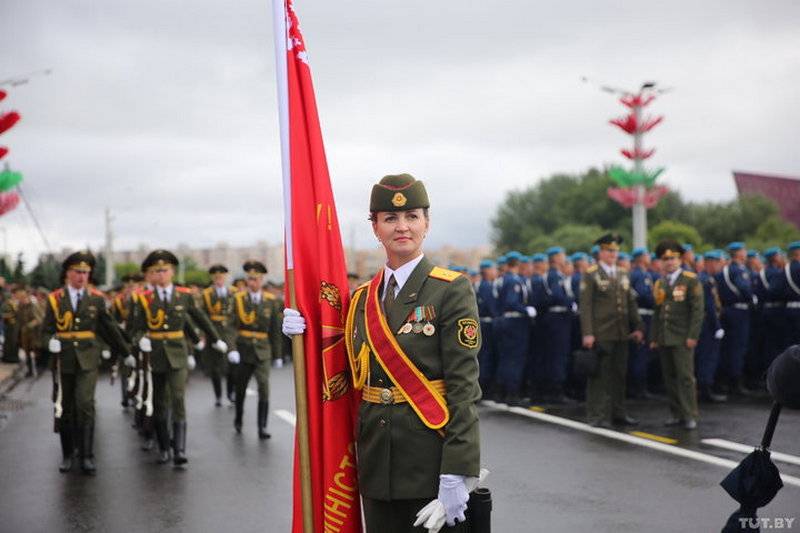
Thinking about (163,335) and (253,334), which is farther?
(253,334)

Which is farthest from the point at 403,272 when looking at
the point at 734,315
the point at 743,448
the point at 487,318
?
the point at 734,315

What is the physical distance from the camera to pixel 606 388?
10531mm

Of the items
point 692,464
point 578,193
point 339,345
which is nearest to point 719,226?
point 578,193

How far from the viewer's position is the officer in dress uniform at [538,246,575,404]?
42.8 ft

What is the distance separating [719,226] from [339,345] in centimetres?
5626

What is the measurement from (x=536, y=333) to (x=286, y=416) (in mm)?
4138

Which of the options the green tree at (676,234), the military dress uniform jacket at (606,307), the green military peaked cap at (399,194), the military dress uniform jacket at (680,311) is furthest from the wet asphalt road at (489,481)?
the green tree at (676,234)

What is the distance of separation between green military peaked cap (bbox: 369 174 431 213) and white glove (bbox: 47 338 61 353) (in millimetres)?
6253

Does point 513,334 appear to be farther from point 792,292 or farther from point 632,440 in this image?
point 792,292

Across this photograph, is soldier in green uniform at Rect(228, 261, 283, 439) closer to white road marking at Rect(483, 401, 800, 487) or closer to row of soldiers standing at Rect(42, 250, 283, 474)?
row of soldiers standing at Rect(42, 250, 283, 474)

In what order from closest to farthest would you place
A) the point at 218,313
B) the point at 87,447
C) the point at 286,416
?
1. the point at 87,447
2. the point at 286,416
3. the point at 218,313

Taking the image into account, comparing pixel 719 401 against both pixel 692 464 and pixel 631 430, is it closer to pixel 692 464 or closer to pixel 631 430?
pixel 631 430

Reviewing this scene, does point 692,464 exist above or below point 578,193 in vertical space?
below

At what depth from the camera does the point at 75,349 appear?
8938mm
